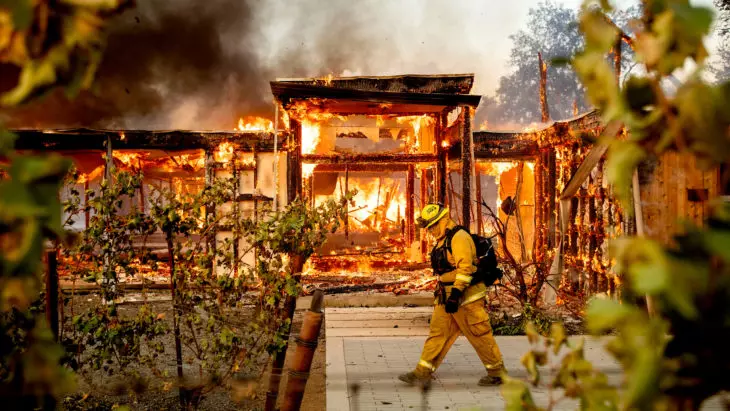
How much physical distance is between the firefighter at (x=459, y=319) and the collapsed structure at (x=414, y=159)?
280 cm

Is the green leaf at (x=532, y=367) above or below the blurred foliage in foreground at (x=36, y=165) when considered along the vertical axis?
below

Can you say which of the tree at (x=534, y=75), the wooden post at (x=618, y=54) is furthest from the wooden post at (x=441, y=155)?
the tree at (x=534, y=75)

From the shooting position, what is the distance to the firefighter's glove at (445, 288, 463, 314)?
571cm

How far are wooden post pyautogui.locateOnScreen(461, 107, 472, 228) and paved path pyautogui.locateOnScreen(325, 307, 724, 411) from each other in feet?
8.30

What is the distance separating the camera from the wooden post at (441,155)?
1281 cm

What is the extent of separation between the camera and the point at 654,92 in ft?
3.58

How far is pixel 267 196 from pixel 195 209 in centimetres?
824

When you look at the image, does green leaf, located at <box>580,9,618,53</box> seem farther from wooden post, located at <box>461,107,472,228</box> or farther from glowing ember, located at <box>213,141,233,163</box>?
glowing ember, located at <box>213,141,233,163</box>

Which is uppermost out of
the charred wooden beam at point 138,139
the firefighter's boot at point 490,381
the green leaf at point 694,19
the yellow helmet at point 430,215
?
the charred wooden beam at point 138,139

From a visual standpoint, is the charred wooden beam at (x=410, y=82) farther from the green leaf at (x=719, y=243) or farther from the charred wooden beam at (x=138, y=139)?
the green leaf at (x=719, y=243)

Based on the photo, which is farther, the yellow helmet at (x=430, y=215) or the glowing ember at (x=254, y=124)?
the glowing ember at (x=254, y=124)

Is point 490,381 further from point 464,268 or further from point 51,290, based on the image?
point 51,290

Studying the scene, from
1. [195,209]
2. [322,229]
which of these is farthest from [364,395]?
[195,209]

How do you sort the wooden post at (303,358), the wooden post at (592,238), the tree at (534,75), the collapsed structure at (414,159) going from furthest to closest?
the tree at (534,75) → the wooden post at (592,238) → the collapsed structure at (414,159) → the wooden post at (303,358)
